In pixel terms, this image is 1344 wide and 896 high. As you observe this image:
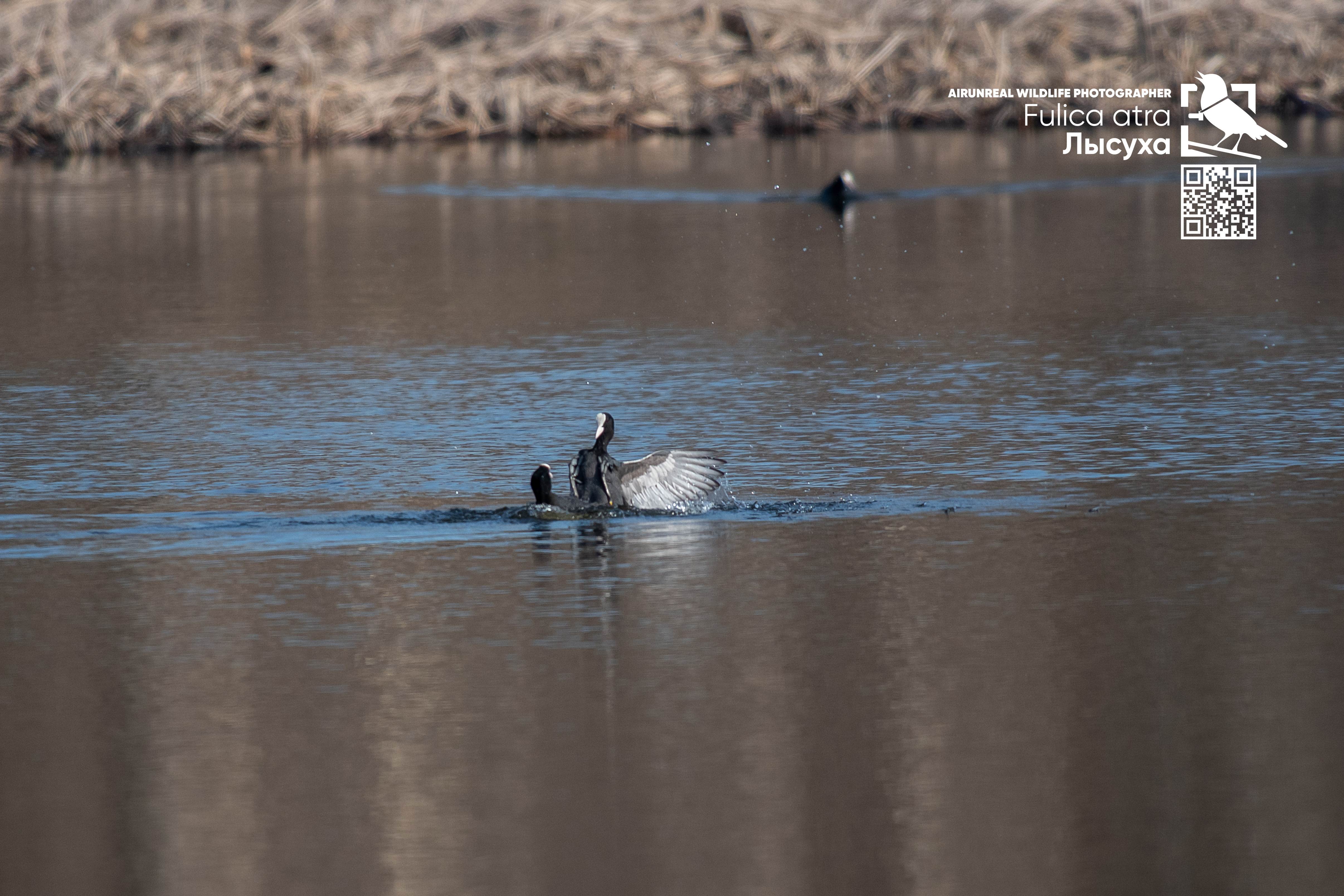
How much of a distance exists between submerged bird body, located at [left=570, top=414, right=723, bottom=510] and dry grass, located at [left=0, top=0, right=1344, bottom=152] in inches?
842

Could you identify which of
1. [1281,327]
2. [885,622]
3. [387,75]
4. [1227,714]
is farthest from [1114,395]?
[387,75]

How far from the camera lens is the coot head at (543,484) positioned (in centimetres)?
1027

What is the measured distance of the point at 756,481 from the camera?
1127 cm

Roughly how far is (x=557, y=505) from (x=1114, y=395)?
4.54 metres

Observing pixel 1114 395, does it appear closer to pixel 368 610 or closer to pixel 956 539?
pixel 956 539

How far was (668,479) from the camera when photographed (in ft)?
34.9

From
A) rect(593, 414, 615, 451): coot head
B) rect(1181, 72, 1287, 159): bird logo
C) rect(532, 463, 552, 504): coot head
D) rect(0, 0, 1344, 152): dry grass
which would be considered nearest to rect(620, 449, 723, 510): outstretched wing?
rect(593, 414, 615, 451): coot head

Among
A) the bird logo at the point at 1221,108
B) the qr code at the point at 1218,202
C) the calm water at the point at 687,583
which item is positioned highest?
the bird logo at the point at 1221,108

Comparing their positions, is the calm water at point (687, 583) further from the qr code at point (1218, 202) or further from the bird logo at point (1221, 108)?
the bird logo at point (1221, 108)

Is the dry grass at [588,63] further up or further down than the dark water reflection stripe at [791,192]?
further up

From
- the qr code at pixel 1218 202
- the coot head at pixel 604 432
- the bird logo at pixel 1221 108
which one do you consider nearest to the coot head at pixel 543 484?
the coot head at pixel 604 432

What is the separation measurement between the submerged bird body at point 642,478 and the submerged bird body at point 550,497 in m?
0.03

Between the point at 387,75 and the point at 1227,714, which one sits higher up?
the point at 387,75

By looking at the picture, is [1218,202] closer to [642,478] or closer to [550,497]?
[642,478]
